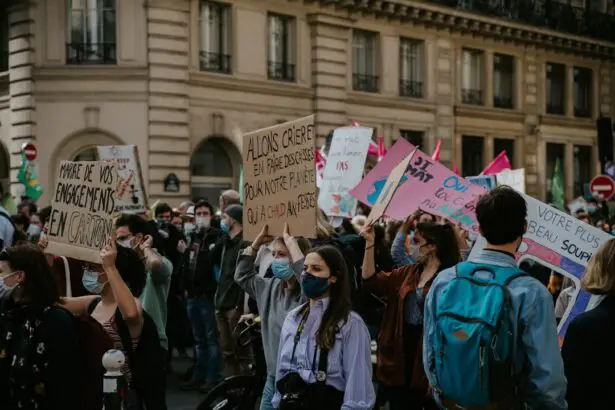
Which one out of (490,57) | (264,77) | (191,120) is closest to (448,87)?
(490,57)

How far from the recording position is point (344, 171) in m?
12.5

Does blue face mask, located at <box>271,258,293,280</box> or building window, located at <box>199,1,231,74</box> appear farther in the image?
building window, located at <box>199,1,231,74</box>

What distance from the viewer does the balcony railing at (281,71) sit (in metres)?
26.6

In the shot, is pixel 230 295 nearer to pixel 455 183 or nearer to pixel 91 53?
pixel 455 183

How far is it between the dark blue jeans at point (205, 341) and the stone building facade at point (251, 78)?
12.6m

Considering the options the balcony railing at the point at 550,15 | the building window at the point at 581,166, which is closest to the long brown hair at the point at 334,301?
the balcony railing at the point at 550,15

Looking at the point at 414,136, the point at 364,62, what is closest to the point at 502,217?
the point at 364,62

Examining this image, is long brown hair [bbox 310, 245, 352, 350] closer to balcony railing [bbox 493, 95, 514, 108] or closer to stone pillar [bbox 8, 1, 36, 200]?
stone pillar [bbox 8, 1, 36, 200]

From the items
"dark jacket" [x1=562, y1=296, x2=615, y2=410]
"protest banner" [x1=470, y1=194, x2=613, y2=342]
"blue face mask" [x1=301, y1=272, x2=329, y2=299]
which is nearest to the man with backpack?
"dark jacket" [x1=562, y1=296, x2=615, y2=410]

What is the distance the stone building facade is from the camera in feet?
77.7

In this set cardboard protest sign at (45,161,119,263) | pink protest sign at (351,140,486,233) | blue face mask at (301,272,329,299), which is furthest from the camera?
pink protest sign at (351,140,486,233)

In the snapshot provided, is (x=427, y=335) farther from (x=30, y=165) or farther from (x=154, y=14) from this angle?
(x=154, y=14)

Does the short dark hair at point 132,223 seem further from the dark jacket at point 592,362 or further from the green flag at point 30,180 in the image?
the green flag at point 30,180

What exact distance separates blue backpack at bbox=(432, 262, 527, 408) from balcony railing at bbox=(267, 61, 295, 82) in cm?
2278
